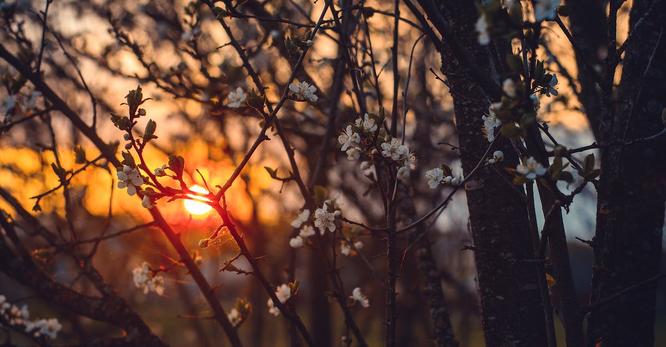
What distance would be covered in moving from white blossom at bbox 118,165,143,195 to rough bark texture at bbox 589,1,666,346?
1577 millimetres

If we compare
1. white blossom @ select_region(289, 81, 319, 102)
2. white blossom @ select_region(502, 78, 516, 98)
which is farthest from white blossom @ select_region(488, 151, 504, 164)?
white blossom @ select_region(289, 81, 319, 102)

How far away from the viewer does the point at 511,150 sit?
6.72ft

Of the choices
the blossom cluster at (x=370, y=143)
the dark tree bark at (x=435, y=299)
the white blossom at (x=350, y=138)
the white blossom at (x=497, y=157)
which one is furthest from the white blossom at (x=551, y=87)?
the dark tree bark at (x=435, y=299)

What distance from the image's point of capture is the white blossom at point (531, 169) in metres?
1.43

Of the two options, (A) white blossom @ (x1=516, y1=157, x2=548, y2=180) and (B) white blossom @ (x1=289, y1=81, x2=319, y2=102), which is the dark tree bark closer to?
(B) white blossom @ (x1=289, y1=81, x2=319, y2=102)

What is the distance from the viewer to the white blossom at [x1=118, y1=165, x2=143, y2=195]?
5.61ft

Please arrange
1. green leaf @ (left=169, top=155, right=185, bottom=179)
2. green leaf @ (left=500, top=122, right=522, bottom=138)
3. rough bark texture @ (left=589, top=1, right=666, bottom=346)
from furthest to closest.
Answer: rough bark texture @ (left=589, top=1, right=666, bottom=346)
green leaf @ (left=169, top=155, right=185, bottom=179)
green leaf @ (left=500, top=122, right=522, bottom=138)

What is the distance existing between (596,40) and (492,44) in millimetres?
1964

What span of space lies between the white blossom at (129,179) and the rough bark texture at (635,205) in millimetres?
1577

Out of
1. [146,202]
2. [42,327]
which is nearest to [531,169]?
[146,202]

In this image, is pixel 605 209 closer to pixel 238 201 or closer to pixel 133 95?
pixel 133 95

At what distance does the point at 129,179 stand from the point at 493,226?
1.17 m

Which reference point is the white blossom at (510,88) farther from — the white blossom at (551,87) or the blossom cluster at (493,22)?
the white blossom at (551,87)

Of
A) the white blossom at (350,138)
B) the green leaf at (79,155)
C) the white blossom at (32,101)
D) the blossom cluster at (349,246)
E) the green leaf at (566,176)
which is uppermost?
the white blossom at (32,101)
